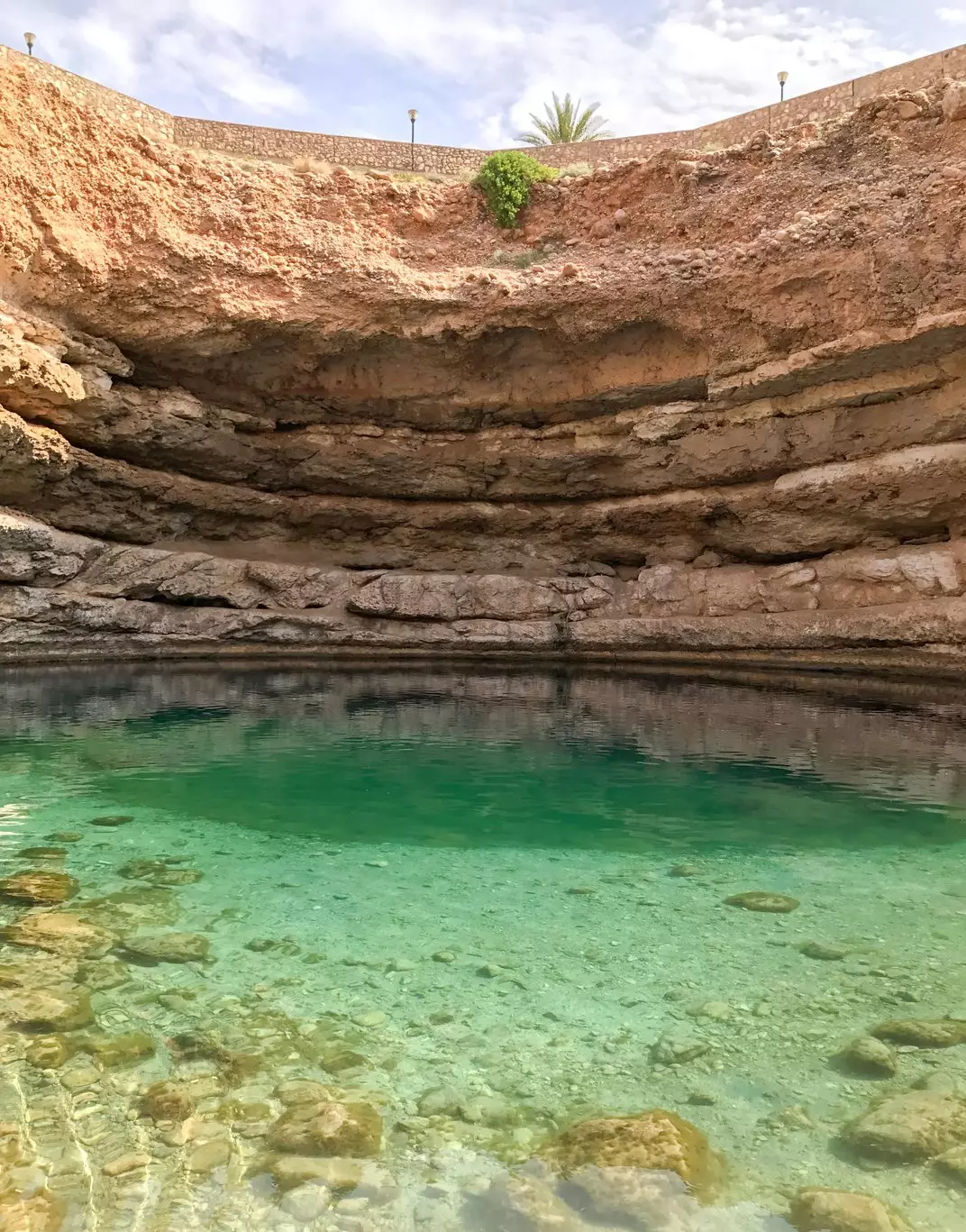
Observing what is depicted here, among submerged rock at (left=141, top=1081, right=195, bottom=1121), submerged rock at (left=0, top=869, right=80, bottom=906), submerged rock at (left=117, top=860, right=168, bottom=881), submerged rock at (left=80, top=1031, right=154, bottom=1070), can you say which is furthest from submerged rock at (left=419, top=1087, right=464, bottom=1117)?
submerged rock at (left=117, top=860, right=168, bottom=881)

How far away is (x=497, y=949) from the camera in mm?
3711

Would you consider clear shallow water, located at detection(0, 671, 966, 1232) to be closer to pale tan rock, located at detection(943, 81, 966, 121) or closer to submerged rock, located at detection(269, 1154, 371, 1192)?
submerged rock, located at detection(269, 1154, 371, 1192)

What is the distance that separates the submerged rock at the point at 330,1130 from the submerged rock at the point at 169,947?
1.25 m

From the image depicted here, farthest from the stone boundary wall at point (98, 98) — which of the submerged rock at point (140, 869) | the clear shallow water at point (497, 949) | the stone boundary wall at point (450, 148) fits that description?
the submerged rock at point (140, 869)

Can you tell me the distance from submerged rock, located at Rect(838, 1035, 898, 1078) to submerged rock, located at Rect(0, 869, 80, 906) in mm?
3640

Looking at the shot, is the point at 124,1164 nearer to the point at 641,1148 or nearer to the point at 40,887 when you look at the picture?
the point at 641,1148

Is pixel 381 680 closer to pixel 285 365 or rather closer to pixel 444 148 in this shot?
pixel 285 365

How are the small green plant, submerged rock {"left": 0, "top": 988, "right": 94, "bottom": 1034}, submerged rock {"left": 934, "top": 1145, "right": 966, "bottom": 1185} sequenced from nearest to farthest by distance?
submerged rock {"left": 934, "top": 1145, "right": 966, "bottom": 1185} → submerged rock {"left": 0, "top": 988, "right": 94, "bottom": 1034} → the small green plant

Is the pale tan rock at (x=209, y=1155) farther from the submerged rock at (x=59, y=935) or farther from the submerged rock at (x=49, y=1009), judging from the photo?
the submerged rock at (x=59, y=935)

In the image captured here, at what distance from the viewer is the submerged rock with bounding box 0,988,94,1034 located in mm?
2947

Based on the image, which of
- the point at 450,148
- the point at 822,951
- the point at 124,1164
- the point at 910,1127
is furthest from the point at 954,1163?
the point at 450,148

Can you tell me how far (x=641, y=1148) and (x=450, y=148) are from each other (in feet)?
80.5

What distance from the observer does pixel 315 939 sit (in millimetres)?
3789

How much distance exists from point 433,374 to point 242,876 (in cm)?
1429
